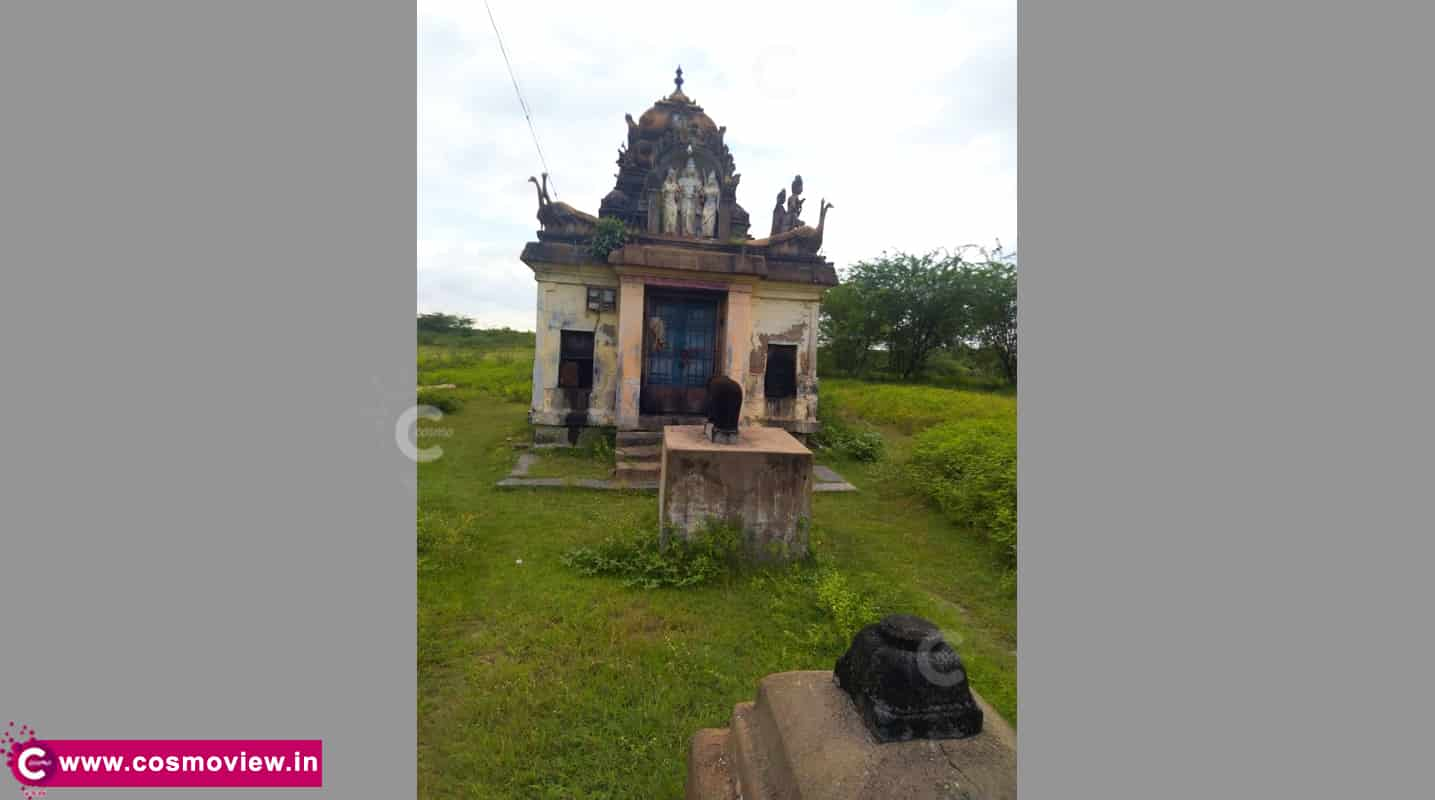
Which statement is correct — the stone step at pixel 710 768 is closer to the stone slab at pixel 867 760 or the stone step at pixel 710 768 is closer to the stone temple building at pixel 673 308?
the stone slab at pixel 867 760

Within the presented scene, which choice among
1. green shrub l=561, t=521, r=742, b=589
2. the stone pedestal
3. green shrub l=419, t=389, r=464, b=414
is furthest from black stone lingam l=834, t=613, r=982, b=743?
green shrub l=419, t=389, r=464, b=414

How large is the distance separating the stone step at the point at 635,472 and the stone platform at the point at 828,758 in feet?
20.5

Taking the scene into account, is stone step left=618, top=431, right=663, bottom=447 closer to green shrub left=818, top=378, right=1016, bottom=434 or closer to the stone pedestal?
the stone pedestal

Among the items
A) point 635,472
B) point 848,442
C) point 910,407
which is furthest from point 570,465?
point 910,407

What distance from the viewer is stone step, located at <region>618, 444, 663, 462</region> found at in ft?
30.1

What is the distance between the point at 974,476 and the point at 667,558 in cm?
454

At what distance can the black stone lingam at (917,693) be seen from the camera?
6.19 ft

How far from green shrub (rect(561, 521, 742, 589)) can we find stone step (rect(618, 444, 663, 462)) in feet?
12.2

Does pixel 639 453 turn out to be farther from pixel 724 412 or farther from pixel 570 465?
pixel 724 412

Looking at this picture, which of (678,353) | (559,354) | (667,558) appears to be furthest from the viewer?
(678,353)

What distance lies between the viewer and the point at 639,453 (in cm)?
928

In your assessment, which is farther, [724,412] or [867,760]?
[724,412]
